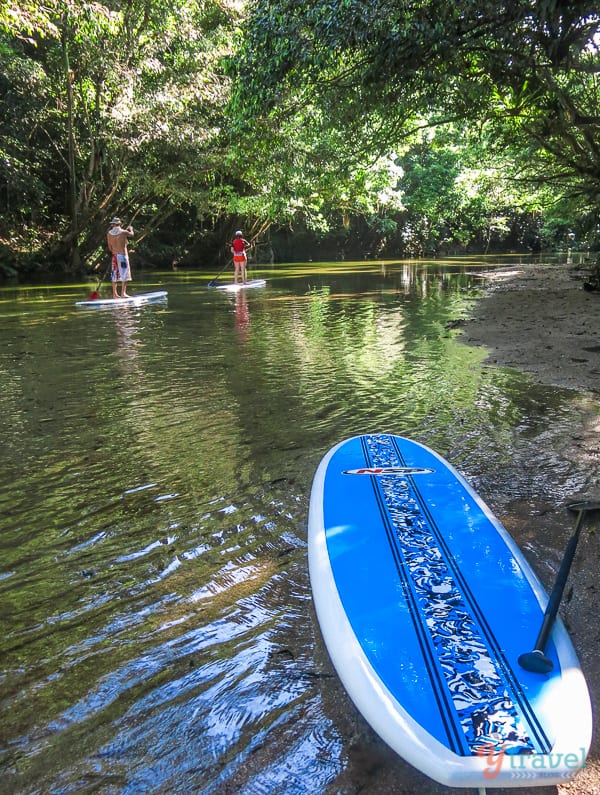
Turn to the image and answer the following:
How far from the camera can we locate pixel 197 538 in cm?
298

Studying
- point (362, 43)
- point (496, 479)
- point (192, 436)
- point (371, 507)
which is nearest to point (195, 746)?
point (371, 507)

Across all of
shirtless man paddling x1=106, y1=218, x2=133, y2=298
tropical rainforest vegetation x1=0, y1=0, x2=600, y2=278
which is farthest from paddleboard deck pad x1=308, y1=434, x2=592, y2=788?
shirtless man paddling x1=106, y1=218, x2=133, y2=298

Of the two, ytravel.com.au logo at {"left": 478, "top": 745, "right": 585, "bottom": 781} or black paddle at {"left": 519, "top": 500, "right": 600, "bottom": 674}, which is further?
black paddle at {"left": 519, "top": 500, "right": 600, "bottom": 674}

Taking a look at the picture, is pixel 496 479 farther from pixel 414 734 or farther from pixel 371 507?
pixel 414 734

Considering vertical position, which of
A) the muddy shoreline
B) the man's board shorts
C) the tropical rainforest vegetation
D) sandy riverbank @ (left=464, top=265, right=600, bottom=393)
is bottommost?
the muddy shoreline

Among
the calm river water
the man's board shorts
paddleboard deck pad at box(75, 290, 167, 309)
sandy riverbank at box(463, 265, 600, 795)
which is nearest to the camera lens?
the calm river water

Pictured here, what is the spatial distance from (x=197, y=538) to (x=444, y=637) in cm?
150

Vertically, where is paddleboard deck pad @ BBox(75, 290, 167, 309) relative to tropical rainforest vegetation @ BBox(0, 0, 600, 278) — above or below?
below

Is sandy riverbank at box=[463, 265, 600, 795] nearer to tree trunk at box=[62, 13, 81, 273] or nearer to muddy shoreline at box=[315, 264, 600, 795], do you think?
muddy shoreline at box=[315, 264, 600, 795]

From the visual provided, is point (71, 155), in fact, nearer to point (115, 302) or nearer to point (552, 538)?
point (115, 302)

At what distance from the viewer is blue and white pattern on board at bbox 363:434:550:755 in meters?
1.55

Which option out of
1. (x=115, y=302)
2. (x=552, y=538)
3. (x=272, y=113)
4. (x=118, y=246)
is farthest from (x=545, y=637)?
(x=118, y=246)

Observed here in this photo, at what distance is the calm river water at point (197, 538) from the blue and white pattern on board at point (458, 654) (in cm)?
25

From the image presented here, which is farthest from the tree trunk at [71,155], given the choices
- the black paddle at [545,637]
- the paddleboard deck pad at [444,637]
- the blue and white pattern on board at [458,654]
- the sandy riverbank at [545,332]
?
the black paddle at [545,637]
